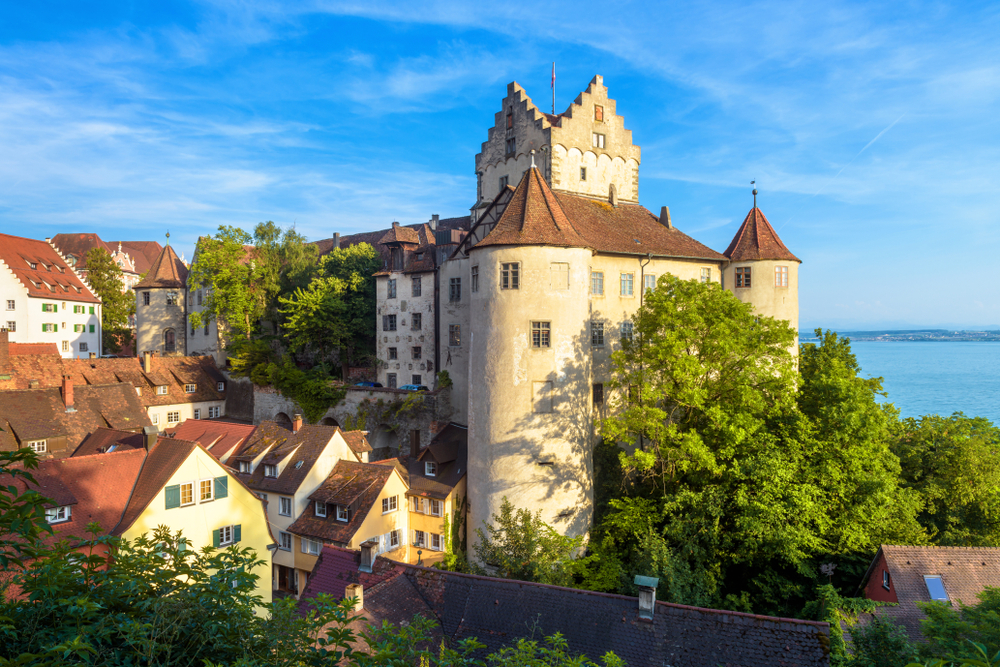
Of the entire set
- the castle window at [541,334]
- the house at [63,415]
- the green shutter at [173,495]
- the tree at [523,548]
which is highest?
the castle window at [541,334]

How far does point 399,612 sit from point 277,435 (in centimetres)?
1708

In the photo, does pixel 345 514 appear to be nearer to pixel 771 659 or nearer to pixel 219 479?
pixel 219 479

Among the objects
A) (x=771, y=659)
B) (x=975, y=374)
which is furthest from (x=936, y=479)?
(x=975, y=374)

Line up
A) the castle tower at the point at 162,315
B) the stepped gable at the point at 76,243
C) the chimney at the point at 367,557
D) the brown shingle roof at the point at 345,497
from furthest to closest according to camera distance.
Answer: the stepped gable at the point at 76,243, the castle tower at the point at 162,315, the brown shingle roof at the point at 345,497, the chimney at the point at 367,557

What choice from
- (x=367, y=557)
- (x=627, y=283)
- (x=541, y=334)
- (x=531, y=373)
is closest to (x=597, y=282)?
(x=627, y=283)

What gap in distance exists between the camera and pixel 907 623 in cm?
1855

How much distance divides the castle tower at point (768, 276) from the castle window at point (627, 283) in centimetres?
574

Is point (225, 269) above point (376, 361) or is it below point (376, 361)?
above

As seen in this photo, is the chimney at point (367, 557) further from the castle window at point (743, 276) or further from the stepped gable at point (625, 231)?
the castle window at point (743, 276)

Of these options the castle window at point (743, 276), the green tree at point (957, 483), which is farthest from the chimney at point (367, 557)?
the green tree at point (957, 483)

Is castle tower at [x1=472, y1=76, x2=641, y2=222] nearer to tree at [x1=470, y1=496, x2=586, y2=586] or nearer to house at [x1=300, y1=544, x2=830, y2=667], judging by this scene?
tree at [x1=470, y1=496, x2=586, y2=586]

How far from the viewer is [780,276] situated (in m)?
30.7

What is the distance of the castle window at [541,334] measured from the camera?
24.1m

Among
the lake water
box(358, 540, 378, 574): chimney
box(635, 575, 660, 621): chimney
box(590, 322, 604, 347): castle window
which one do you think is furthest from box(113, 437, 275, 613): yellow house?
the lake water
